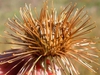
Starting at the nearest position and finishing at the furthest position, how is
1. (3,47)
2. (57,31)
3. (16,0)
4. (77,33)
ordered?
(57,31) < (77,33) < (3,47) < (16,0)

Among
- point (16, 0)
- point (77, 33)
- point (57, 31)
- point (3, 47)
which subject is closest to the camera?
point (57, 31)

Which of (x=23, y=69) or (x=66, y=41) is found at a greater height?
(x=66, y=41)

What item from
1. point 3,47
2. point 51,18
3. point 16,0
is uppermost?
point 16,0

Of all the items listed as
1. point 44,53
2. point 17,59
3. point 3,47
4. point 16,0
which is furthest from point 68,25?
point 16,0

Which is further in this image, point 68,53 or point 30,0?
point 30,0

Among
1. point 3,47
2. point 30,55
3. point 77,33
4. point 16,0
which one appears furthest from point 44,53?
point 16,0

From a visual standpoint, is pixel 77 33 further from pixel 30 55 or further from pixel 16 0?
pixel 16 0

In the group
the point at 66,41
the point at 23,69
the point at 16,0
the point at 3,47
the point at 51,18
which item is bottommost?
the point at 23,69

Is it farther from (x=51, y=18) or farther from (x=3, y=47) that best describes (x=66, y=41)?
(x=3, y=47)

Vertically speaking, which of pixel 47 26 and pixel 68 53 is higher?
pixel 47 26
